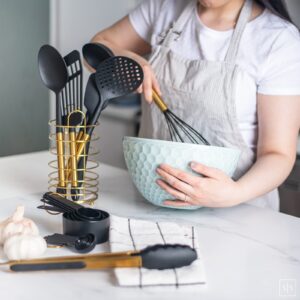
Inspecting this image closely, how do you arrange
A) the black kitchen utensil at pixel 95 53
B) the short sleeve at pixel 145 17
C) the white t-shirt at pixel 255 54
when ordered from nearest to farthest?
1. the black kitchen utensil at pixel 95 53
2. the white t-shirt at pixel 255 54
3. the short sleeve at pixel 145 17

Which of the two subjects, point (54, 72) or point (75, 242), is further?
point (54, 72)

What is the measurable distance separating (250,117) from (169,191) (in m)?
0.36

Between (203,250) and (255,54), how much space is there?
0.55 m

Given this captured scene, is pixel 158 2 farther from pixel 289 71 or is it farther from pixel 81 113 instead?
pixel 81 113

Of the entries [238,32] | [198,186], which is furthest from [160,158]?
[238,32]

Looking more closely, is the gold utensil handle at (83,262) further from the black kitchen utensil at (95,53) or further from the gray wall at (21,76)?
the gray wall at (21,76)

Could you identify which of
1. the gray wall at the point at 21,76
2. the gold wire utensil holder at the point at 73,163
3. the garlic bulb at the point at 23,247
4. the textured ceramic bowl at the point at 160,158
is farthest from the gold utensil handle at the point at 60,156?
the gray wall at the point at 21,76

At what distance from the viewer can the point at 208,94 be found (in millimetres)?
1342

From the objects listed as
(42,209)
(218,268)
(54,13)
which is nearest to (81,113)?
(42,209)

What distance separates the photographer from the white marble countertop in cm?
80

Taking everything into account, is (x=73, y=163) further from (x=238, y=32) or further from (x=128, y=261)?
(x=238, y=32)

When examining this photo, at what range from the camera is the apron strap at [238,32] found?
4.41ft

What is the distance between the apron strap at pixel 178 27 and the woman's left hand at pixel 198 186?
0.49 meters

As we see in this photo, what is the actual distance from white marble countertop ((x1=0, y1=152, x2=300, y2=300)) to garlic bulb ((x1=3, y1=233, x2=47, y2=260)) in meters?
0.03
